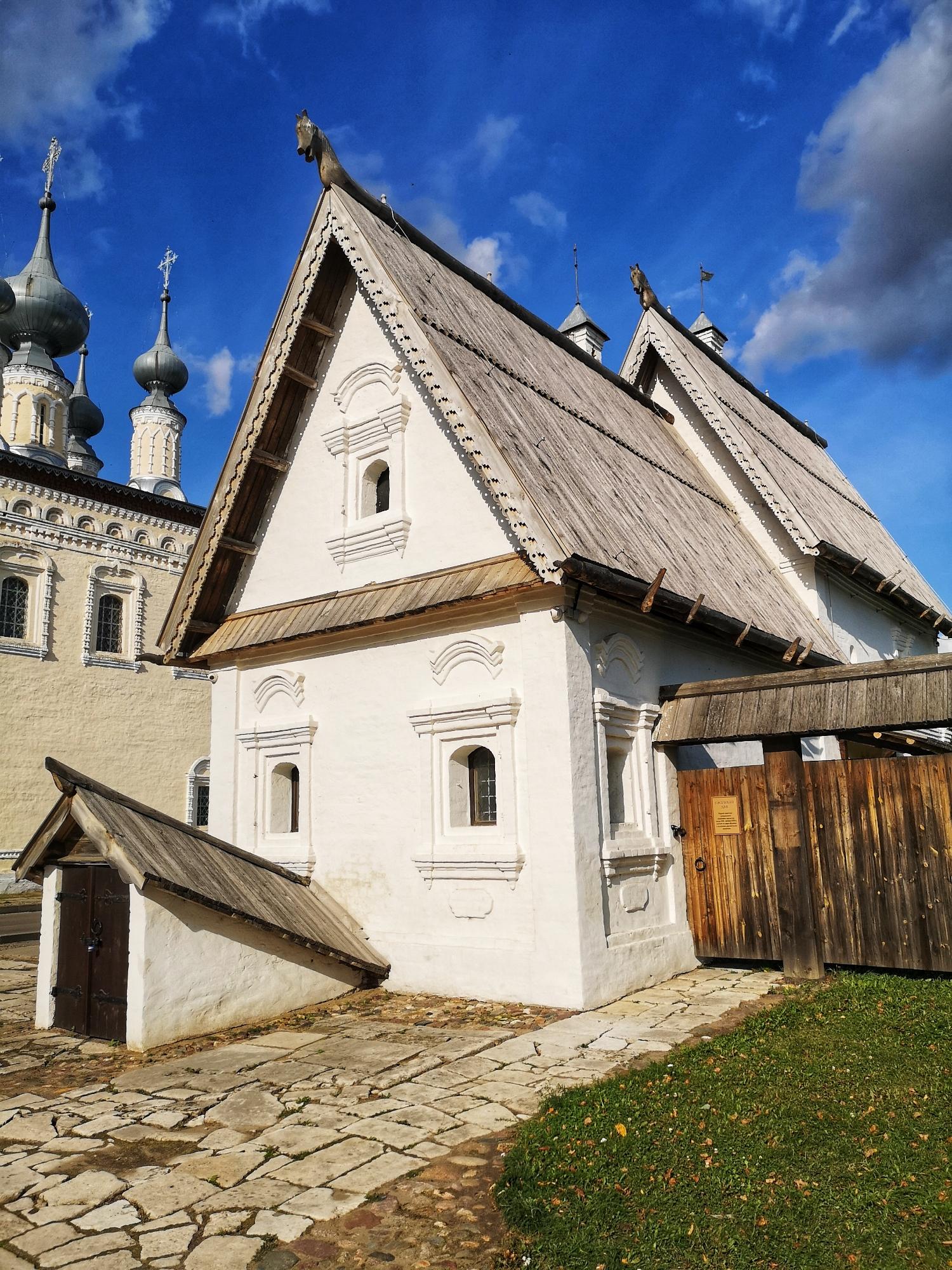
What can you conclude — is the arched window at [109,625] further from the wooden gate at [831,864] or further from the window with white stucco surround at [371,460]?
the wooden gate at [831,864]

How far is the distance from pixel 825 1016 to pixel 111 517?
999 inches

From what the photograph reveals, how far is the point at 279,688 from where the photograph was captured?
11352mm

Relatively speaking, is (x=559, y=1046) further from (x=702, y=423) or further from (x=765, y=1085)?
(x=702, y=423)

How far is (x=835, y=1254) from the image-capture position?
3783 mm

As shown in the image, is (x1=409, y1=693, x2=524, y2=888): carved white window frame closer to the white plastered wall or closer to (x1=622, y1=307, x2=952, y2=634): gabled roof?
the white plastered wall

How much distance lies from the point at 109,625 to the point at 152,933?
21.6m

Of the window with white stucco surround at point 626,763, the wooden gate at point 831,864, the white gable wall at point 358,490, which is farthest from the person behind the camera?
the white gable wall at point 358,490

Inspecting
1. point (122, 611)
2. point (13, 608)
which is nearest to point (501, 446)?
point (13, 608)

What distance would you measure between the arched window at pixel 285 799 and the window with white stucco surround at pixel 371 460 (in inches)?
101

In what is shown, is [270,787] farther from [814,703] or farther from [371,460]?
[814,703]

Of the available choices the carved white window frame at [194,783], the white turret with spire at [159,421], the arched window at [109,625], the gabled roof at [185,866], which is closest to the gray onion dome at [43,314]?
the white turret with spire at [159,421]

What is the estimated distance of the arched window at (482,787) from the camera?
974 centimetres

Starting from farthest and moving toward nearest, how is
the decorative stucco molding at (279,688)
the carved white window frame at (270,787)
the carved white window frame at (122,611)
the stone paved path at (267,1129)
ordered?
1. the carved white window frame at (122,611)
2. the decorative stucco molding at (279,688)
3. the carved white window frame at (270,787)
4. the stone paved path at (267,1129)

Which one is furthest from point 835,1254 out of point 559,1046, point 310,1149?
point 559,1046
